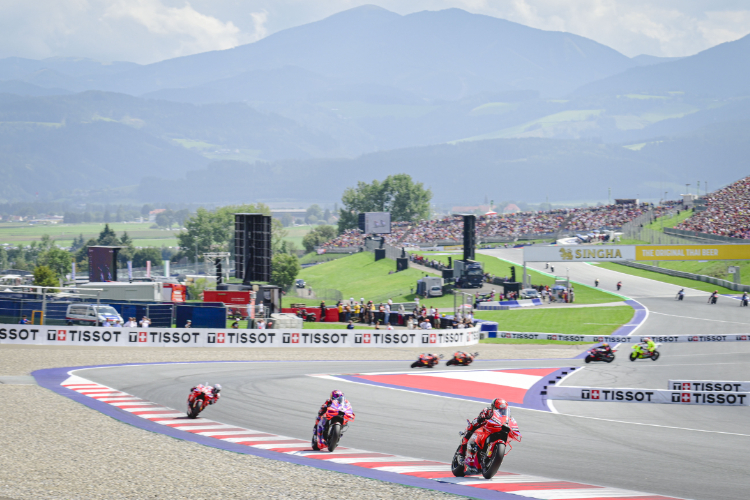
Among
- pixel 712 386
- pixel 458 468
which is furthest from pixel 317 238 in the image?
pixel 458 468

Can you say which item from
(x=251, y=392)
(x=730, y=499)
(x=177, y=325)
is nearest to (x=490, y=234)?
(x=177, y=325)

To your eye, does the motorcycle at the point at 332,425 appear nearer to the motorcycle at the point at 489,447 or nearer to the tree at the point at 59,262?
the motorcycle at the point at 489,447

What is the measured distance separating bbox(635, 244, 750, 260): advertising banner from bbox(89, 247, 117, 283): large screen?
47500mm

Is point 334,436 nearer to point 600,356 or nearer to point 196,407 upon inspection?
point 196,407

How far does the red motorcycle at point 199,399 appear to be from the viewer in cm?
1733

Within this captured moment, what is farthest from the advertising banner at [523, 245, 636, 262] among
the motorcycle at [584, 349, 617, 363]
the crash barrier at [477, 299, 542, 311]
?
the motorcycle at [584, 349, 617, 363]

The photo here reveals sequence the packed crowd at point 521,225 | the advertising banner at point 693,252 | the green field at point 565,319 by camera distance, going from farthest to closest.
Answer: the packed crowd at point 521,225 < the advertising banner at point 693,252 < the green field at point 565,319

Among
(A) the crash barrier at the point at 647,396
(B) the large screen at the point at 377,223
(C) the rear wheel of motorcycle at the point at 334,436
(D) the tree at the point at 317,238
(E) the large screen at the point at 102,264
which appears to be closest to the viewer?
(C) the rear wheel of motorcycle at the point at 334,436

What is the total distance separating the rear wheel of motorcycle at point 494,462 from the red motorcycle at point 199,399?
791 centimetres

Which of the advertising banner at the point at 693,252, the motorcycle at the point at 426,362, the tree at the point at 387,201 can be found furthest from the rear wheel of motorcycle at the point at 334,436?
the tree at the point at 387,201

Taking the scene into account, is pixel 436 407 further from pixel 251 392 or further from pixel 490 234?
pixel 490 234

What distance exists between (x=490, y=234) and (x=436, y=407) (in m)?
96.4

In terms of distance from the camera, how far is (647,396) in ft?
70.6

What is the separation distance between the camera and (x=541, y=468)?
13211 millimetres
